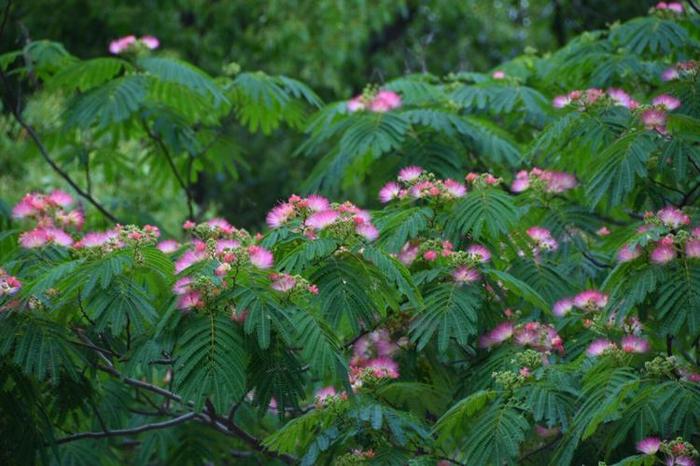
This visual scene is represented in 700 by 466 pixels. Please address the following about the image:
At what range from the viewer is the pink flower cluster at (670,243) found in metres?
4.63

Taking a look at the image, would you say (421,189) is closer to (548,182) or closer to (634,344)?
(548,182)

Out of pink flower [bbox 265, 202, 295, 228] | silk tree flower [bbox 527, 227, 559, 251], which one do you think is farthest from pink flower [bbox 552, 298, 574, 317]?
pink flower [bbox 265, 202, 295, 228]

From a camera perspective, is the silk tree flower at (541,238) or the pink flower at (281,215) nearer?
the pink flower at (281,215)

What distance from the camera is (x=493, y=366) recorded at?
16.8ft

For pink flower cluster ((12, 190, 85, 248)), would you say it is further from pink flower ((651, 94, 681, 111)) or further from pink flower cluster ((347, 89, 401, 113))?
pink flower ((651, 94, 681, 111))

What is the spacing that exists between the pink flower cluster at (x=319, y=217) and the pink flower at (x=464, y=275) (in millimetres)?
477

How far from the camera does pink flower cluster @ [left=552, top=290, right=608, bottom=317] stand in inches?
204

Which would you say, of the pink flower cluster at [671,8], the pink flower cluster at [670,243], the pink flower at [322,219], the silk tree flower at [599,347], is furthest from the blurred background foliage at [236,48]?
the silk tree flower at [599,347]

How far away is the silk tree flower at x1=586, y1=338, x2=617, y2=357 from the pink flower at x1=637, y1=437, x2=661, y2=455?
0.63 m

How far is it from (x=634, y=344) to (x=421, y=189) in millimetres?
1221

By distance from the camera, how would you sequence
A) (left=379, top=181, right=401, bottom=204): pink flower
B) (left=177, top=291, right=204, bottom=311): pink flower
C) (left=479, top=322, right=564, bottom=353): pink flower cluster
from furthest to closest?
(left=379, top=181, right=401, bottom=204): pink flower < (left=479, top=322, right=564, bottom=353): pink flower cluster < (left=177, top=291, right=204, bottom=311): pink flower

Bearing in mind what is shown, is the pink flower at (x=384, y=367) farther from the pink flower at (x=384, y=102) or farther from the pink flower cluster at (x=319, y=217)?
the pink flower at (x=384, y=102)

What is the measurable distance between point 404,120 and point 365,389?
215 cm

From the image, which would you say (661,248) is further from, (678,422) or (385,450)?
(385,450)
